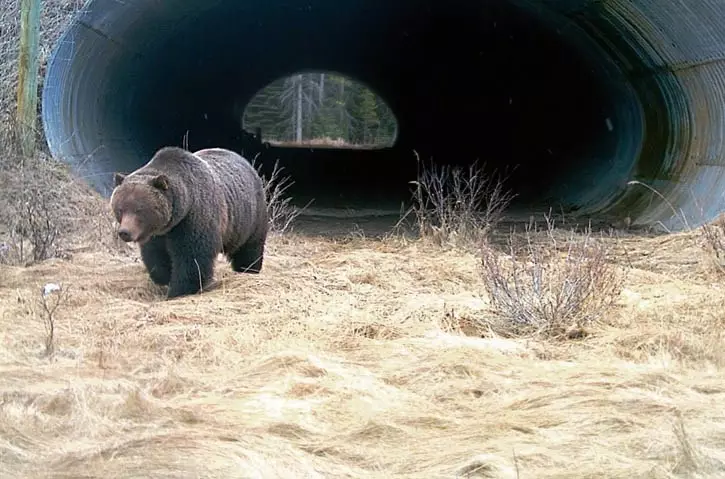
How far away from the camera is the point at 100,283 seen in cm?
654

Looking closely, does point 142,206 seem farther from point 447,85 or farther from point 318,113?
point 318,113

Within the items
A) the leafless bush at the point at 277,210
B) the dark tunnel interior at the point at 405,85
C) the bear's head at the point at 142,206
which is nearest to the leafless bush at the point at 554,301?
the bear's head at the point at 142,206

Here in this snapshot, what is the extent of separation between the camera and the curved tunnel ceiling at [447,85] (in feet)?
33.4

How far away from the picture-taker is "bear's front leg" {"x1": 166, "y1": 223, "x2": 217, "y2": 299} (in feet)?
20.8

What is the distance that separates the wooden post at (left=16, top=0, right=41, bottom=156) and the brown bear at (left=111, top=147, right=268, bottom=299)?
3560 mm

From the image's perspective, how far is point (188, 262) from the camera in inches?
252

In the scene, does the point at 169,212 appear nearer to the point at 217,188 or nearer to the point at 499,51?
the point at 217,188

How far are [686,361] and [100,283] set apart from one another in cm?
391

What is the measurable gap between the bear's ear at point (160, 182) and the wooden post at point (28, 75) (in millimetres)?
4330

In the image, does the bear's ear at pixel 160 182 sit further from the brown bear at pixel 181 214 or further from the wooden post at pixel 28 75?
the wooden post at pixel 28 75

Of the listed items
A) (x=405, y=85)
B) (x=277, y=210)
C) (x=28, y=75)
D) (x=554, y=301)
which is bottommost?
(x=277, y=210)

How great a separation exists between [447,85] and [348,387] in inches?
628

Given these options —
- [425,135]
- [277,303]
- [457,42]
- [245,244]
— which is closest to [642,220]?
[245,244]

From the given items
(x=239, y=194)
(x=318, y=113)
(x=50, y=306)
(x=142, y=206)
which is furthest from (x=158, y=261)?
(x=318, y=113)
